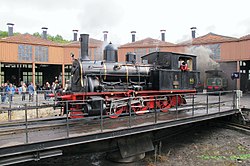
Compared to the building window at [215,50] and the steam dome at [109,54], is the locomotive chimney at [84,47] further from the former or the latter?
the building window at [215,50]

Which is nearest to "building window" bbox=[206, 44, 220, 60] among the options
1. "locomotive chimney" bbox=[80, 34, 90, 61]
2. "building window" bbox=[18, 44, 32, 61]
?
"locomotive chimney" bbox=[80, 34, 90, 61]

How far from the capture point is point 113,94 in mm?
9000

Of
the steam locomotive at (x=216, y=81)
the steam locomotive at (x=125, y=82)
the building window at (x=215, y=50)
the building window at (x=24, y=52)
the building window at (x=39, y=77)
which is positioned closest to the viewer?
the steam locomotive at (x=125, y=82)

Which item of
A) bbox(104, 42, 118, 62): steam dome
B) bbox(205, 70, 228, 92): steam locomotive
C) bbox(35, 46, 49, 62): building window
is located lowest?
bbox(205, 70, 228, 92): steam locomotive

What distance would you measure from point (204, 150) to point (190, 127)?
2270 mm

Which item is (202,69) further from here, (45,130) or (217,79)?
(45,130)

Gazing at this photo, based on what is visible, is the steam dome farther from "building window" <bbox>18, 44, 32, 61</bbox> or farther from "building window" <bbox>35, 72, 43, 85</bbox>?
"building window" <bbox>35, 72, 43, 85</bbox>

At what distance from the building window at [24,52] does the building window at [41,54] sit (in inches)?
27.9

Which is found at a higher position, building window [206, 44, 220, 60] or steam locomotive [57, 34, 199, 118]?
building window [206, 44, 220, 60]

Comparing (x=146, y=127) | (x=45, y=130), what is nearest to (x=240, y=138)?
(x=146, y=127)

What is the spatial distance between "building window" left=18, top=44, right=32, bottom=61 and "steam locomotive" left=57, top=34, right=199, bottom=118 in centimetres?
1676

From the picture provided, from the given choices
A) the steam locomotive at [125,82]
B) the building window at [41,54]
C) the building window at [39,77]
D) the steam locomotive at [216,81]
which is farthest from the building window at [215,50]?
the building window at [39,77]

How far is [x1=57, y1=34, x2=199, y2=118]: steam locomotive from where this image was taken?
834cm

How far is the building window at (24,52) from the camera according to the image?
24016mm
